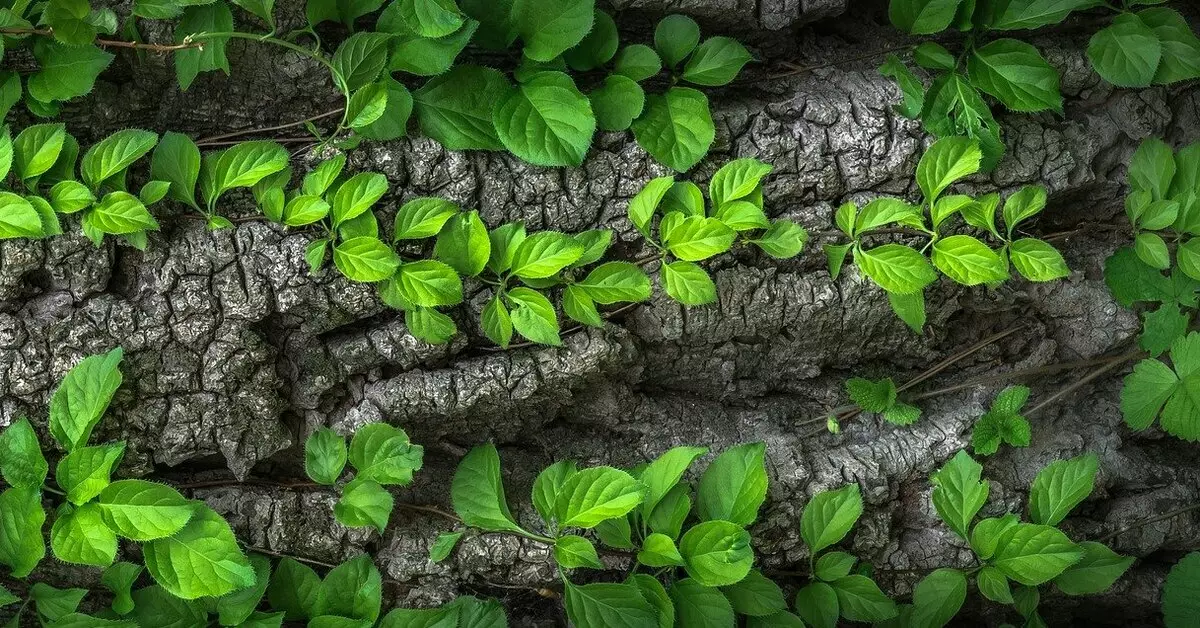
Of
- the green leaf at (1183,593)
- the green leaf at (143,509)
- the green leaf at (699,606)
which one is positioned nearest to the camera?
the green leaf at (143,509)

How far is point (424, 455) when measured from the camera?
212 centimetres

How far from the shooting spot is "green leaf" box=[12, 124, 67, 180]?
1.79 m

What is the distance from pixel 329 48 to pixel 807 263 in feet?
4.13

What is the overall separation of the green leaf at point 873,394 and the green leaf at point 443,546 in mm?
1079

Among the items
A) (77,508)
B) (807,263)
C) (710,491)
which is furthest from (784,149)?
(77,508)

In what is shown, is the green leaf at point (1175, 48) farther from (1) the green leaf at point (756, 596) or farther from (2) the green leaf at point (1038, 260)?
(1) the green leaf at point (756, 596)

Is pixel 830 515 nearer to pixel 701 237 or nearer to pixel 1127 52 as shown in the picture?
pixel 701 237

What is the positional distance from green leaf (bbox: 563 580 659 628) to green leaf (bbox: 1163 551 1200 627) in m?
1.38

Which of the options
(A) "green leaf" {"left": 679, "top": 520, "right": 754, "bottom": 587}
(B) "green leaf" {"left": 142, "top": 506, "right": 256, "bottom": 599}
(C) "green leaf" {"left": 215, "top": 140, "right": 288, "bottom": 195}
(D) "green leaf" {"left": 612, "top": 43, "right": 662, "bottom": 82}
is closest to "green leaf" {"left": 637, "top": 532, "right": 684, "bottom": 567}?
(A) "green leaf" {"left": 679, "top": 520, "right": 754, "bottom": 587}

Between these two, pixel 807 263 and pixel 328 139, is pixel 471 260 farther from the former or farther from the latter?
pixel 807 263

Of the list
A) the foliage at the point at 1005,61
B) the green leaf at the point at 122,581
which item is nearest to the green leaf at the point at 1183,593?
the foliage at the point at 1005,61

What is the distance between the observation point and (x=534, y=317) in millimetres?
1930

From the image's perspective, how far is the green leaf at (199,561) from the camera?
69.2 inches

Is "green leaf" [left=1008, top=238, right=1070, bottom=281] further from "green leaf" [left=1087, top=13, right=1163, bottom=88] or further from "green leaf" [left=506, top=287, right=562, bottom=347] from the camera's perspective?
"green leaf" [left=506, top=287, right=562, bottom=347]
